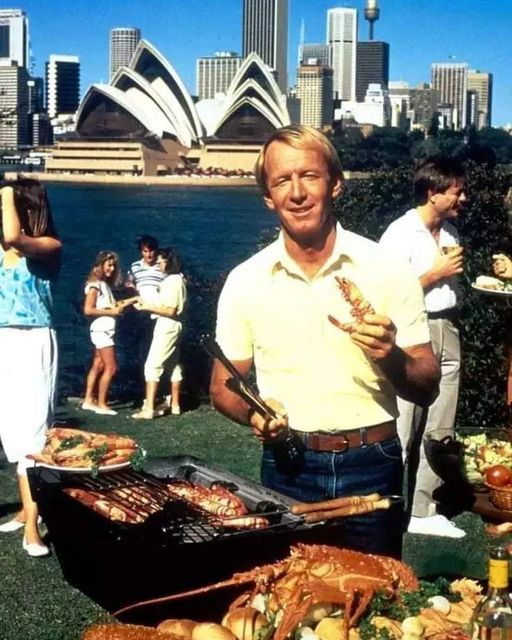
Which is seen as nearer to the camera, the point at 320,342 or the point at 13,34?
the point at 320,342

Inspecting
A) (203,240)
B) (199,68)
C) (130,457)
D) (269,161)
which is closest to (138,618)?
(130,457)

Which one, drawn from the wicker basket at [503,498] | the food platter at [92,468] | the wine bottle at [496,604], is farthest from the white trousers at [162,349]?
the wine bottle at [496,604]

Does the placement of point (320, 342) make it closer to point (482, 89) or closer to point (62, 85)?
point (62, 85)

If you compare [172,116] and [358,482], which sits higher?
[172,116]

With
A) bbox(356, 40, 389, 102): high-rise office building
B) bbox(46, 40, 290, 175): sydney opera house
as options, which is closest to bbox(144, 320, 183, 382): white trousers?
bbox(46, 40, 290, 175): sydney opera house

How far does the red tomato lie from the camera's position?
2947 millimetres

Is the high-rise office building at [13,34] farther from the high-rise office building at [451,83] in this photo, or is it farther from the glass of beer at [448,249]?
the glass of beer at [448,249]

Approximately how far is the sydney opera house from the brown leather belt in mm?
63876

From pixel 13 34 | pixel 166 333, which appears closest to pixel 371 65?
pixel 13 34

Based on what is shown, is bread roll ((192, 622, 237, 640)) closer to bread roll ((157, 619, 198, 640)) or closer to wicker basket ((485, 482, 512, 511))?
bread roll ((157, 619, 198, 640))

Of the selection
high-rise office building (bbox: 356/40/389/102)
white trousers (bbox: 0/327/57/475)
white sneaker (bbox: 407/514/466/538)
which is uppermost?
→ high-rise office building (bbox: 356/40/389/102)

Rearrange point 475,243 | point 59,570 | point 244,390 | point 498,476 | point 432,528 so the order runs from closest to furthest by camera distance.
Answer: point 244,390 < point 498,476 < point 59,570 < point 432,528 < point 475,243

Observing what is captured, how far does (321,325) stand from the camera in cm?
282

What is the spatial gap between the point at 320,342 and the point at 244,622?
2.70 ft
